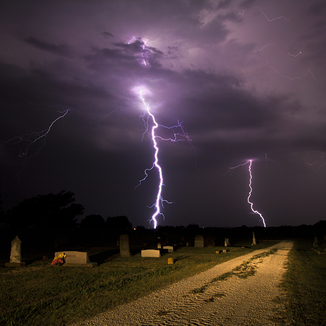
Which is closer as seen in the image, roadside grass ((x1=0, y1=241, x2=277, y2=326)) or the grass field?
the grass field

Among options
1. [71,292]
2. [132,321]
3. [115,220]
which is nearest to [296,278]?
[132,321]

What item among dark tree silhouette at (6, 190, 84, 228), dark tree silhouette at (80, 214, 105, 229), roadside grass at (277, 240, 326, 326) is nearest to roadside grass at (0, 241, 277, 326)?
roadside grass at (277, 240, 326, 326)

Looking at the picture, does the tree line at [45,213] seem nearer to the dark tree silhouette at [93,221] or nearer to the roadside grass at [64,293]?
the dark tree silhouette at [93,221]

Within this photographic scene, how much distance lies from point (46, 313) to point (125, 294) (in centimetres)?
245

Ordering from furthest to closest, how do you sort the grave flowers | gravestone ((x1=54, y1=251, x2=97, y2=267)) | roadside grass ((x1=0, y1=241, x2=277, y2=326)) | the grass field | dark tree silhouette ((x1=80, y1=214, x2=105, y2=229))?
1. dark tree silhouette ((x1=80, y1=214, x2=105, y2=229))
2. the grave flowers
3. gravestone ((x1=54, y1=251, x2=97, y2=267))
4. roadside grass ((x1=0, y1=241, x2=277, y2=326))
5. the grass field

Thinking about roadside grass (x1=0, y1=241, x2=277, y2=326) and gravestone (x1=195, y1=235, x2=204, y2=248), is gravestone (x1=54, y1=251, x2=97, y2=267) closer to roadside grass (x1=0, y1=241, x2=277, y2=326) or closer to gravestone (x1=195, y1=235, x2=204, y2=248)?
roadside grass (x1=0, y1=241, x2=277, y2=326)

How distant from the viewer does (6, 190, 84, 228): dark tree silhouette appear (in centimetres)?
4697

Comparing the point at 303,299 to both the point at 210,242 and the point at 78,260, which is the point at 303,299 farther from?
the point at 210,242

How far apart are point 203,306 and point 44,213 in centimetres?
4725

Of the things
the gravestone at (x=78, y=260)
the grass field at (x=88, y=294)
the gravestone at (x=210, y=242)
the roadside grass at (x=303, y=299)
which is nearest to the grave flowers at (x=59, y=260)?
the gravestone at (x=78, y=260)

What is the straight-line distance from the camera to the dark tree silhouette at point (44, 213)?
46969mm

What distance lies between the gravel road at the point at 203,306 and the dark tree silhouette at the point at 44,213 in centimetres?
4367

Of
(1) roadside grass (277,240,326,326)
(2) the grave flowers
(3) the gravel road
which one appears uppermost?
(2) the grave flowers

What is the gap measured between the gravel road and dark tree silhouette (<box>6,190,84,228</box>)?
43.7m
